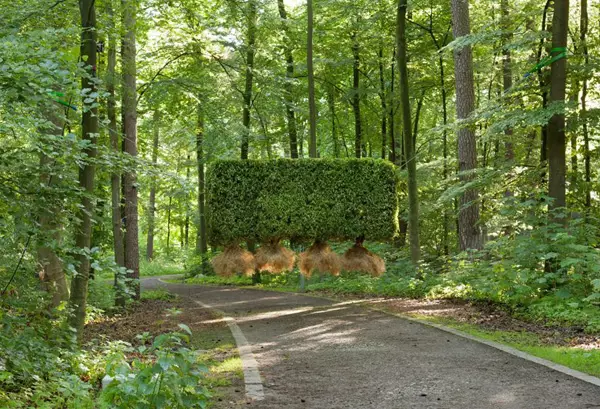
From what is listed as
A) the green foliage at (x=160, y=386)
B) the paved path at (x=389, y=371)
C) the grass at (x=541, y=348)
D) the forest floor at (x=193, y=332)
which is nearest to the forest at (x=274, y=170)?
the green foliage at (x=160, y=386)

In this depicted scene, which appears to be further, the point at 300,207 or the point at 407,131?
the point at 407,131

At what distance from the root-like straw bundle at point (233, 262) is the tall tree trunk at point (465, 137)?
593 cm

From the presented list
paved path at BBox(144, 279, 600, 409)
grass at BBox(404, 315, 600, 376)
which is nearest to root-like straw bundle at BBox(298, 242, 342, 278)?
paved path at BBox(144, 279, 600, 409)

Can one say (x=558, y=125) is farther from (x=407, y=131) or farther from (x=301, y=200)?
(x=407, y=131)

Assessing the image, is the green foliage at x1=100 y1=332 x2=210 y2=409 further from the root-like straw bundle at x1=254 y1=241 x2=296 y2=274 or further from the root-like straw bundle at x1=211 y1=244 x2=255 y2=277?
the root-like straw bundle at x1=254 y1=241 x2=296 y2=274

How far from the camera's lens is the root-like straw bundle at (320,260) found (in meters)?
12.5

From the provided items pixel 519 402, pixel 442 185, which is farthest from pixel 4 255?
pixel 442 185

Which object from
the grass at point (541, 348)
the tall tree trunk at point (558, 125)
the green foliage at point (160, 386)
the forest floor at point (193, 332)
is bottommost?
the forest floor at point (193, 332)

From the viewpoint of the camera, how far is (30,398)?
5820 millimetres

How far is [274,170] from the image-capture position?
12.5m

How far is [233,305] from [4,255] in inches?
361

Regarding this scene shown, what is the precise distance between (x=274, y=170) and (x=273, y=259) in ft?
5.72

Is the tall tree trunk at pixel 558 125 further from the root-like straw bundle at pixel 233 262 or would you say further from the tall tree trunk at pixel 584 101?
the root-like straw bundle at pixel 233 262

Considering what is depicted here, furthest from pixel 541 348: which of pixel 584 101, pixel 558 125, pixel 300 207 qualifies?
pixel 584 101
